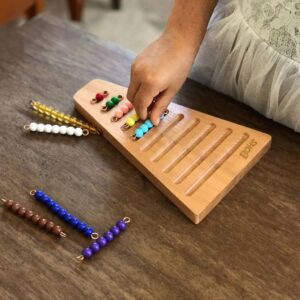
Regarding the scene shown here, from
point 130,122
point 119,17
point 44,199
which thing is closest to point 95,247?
point 44,199

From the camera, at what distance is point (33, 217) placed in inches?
24.7

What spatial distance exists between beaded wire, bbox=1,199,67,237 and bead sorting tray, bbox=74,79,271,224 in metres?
0.16

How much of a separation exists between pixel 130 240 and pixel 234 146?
22 centimetres

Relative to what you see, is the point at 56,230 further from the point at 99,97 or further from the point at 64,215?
the point at 99,97

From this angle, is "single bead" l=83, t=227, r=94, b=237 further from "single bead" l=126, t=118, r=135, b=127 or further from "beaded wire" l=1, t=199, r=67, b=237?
"single bead" l=126, t=118, r=135, b=127

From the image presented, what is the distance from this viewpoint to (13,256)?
1.95 feet

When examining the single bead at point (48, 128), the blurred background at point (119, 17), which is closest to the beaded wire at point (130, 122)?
the single bead at point (48, 128)

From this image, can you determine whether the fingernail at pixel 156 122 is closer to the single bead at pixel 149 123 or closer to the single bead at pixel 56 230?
the single bead at pixel 149 123

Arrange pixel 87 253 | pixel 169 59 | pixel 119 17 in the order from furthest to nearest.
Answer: pixel 119 17 < pixel 169 59 < pixel 87 253

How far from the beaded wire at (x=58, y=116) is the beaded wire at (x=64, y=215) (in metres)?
0.14

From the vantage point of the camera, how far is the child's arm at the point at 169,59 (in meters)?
0.68

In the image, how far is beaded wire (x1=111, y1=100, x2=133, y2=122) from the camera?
0.73 m

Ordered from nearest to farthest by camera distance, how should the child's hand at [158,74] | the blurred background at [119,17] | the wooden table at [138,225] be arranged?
the wooden table at [138,225]
the child's hand at [158,74]
the blurred background at [119,17]

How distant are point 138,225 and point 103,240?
0.05 meters
